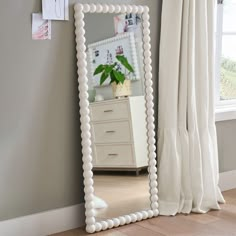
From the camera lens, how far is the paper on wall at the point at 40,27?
263 cm

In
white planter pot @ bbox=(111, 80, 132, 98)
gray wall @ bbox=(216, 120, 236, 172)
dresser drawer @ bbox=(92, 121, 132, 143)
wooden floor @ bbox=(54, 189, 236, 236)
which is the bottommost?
wooden floor @ bbox=(54, 189, 236, 236)

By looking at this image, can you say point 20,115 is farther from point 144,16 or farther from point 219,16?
point 219,16

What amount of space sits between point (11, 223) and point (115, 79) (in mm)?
1014

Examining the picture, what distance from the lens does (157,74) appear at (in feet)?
10.2

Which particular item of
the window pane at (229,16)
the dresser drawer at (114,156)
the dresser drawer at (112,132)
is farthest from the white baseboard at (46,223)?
the window pane at (229,16)

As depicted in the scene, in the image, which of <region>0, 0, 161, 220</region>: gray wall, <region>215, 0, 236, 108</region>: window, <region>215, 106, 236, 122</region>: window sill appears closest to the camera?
<region>0, 0, 161, 220</region>: gray wall

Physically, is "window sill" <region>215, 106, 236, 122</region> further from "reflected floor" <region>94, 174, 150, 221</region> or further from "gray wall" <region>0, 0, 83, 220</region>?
"gray wall" <region>0, 0, 83, 220</region>

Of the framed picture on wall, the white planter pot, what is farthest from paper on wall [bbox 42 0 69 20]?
the white planter pot

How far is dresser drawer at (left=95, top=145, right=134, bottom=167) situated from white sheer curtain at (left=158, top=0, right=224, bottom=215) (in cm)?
27

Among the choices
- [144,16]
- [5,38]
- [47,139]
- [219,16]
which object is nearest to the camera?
[5,38]

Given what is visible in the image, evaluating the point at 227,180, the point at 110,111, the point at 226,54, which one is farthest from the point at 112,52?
the point at 227,180

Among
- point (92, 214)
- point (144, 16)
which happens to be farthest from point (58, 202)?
point (144, 16)

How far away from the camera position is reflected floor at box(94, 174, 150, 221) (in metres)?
2.81

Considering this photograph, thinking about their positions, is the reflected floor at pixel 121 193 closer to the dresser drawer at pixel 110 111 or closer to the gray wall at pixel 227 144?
the dresser drawer at pixel 110 111
